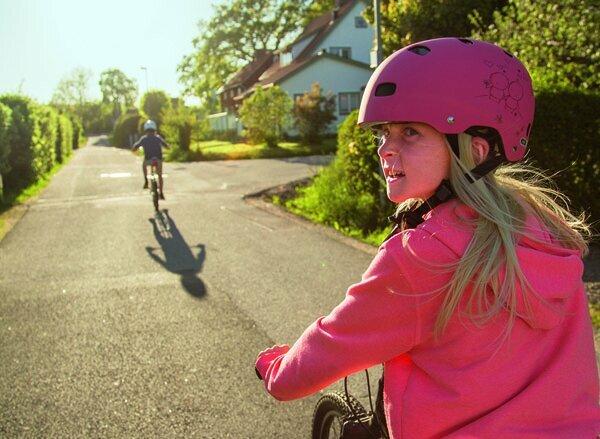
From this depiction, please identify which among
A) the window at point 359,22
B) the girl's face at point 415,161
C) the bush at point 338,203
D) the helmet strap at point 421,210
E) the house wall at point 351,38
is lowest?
the bush at point 338,203

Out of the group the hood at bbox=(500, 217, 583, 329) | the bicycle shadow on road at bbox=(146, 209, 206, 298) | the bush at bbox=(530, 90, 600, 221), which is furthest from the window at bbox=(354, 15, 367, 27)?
the hood at bbox=(500, 217, 583, 329)

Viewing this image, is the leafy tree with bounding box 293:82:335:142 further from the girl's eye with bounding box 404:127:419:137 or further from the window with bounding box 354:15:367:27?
the girl's eye with bounding box 404:127:419:137

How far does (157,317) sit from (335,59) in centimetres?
4256

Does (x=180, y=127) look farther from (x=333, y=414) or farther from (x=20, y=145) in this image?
(x=333, y=414)

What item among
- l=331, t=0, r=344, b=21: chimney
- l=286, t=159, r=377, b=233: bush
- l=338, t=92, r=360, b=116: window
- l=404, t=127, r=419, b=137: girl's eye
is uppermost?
l=331, t=0, r=344, b=21: chimney

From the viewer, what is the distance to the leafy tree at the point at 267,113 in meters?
38.1

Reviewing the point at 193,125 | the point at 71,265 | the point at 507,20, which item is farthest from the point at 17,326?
the point at 193,125

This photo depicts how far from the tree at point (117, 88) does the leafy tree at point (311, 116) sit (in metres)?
107

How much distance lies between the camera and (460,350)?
5.18 ft

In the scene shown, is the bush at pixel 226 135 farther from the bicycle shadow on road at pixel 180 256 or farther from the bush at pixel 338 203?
the bicycle shadow on road at pixel 180 256

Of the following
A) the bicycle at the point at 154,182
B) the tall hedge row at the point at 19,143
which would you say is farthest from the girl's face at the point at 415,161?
the tall hedge row at the point at 19,143

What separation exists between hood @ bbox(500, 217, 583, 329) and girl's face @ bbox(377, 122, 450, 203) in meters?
0.31

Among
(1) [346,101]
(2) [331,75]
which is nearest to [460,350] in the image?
(2) [331,75]

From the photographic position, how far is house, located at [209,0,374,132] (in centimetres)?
4628
